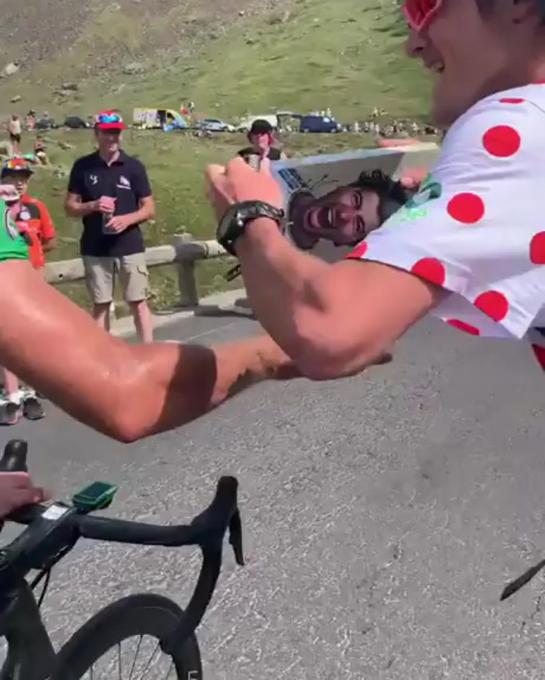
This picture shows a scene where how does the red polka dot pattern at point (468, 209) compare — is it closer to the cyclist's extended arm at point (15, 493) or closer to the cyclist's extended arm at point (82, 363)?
the cyclist's extended arm at point (82, 363)

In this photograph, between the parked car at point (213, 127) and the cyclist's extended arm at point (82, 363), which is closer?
the cyclist's extended arm at point (82, 363)

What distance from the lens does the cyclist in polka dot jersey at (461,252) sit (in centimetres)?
165

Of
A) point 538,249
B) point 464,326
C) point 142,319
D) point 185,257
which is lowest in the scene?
point 185,257

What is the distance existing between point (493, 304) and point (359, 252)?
23cm

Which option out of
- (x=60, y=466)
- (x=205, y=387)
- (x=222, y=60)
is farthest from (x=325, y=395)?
(x=222, y=60)

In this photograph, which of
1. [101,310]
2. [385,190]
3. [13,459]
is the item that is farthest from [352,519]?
[101,310]

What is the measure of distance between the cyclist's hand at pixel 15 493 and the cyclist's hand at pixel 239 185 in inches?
36.3

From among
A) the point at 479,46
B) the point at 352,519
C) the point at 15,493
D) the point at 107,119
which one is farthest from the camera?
the point at 107,119

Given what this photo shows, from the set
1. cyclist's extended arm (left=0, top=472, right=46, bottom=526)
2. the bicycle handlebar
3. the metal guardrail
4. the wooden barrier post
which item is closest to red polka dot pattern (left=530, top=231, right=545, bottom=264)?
the bicycle handlebar

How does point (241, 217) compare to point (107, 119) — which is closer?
point (241, 217)

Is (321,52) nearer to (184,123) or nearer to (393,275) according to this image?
(184,123)

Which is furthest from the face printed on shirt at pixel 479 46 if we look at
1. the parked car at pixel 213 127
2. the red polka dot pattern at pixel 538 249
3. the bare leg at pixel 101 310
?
the parked car at pixel 213 127

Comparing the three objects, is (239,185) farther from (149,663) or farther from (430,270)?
(149,663)

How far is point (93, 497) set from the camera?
8.34 feet
